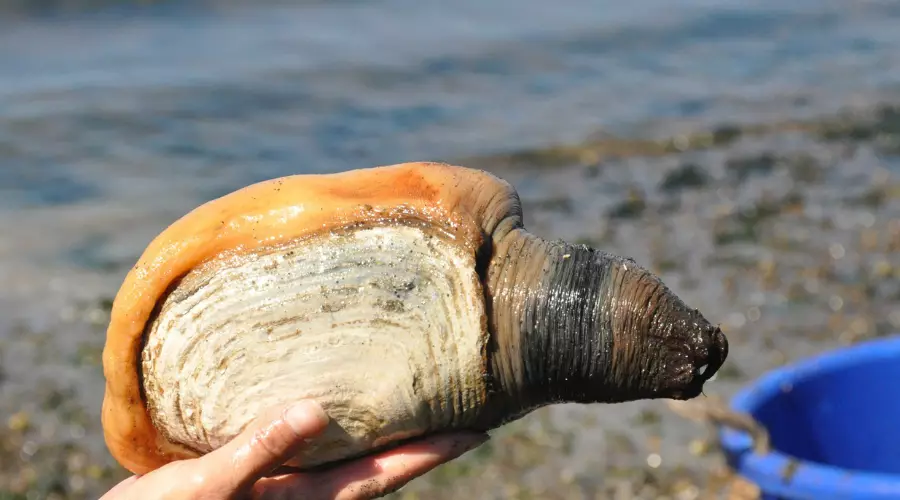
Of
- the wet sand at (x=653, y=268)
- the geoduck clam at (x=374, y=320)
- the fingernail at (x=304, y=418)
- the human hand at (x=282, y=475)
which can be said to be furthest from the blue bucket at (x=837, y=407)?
the fingernail at (x=304, y=418)

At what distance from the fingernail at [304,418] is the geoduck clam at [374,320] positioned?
92 millimetres

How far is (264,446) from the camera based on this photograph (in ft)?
7.08

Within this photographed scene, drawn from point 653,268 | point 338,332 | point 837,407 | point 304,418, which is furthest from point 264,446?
point 653,268

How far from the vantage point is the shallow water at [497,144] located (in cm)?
576

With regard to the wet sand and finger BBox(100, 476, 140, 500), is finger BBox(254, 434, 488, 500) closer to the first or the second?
finger BBox(100, 476, 140, 500)

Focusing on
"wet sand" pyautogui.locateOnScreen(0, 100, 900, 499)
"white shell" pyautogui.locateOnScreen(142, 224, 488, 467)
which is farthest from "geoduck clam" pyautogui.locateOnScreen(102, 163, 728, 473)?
"wet sand" pyautogui.locateOnScreen(0, 100, 900, 499)

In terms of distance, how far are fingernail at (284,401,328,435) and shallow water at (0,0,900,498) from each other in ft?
9.34

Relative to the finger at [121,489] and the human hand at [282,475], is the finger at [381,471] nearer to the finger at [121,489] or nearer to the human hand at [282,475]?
the human hand at [282,475]

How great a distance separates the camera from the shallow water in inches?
227

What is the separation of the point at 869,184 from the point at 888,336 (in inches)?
106

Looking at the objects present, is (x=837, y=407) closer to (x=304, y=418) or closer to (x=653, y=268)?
(x=653, y=268)

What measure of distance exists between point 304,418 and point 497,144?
7.55 metres

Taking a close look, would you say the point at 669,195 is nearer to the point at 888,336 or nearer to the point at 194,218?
the point at 888,336

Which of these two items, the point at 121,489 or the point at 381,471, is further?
the point at 121,489
